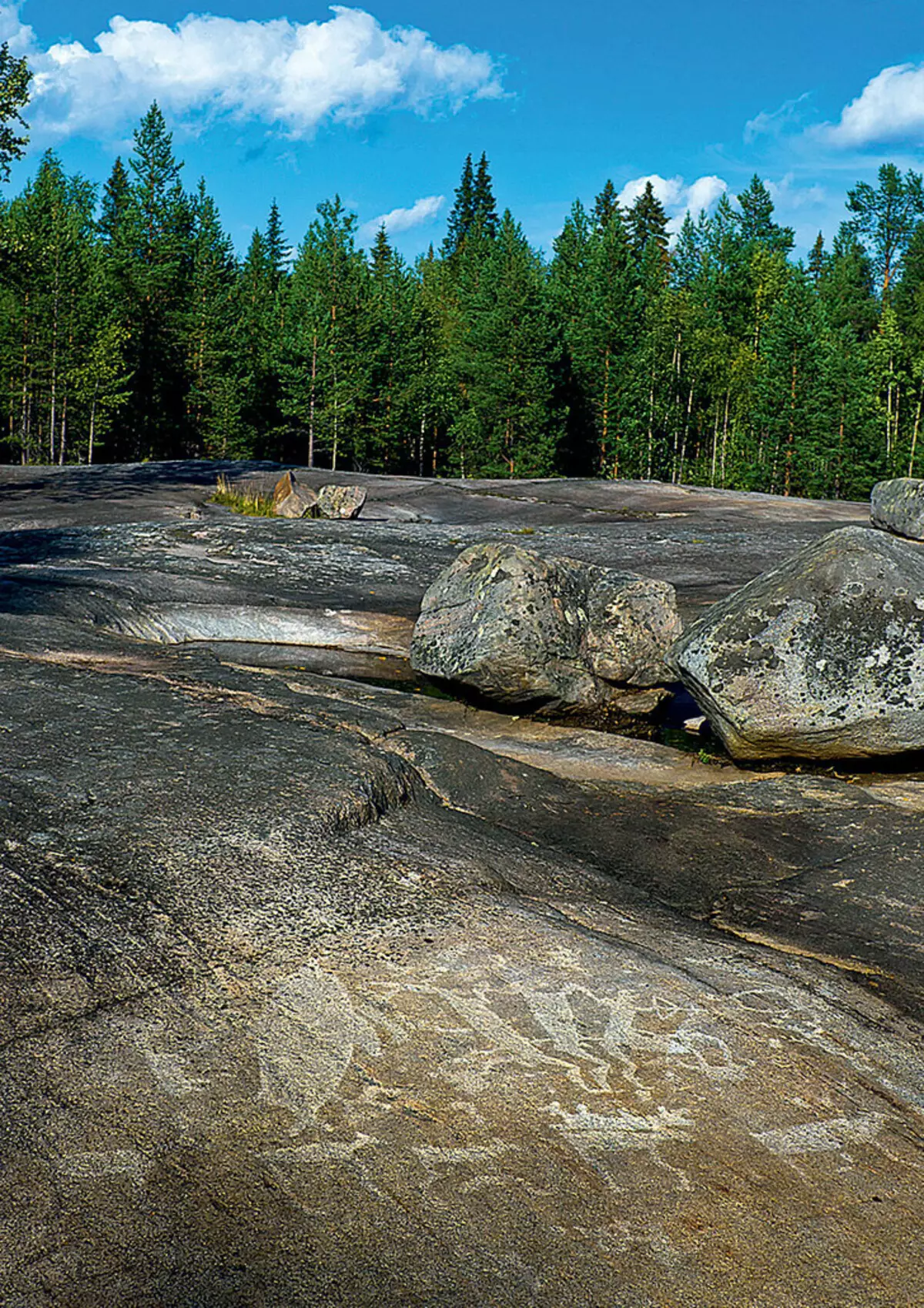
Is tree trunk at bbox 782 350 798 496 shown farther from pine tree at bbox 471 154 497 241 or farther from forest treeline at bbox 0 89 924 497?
pine tree at bbox 471 154 497 241

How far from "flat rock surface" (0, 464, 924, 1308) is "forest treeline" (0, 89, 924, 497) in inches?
1422

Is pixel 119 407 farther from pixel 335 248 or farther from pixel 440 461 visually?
pixel 440 461

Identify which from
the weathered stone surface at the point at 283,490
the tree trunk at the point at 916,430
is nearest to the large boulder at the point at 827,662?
the weathered stone surface at the point at 283,490

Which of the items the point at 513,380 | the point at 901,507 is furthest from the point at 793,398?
the point at 901,507

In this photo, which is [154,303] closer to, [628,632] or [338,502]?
[338,502]

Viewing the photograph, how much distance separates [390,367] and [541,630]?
40.2 meters

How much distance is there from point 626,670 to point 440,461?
147 ft

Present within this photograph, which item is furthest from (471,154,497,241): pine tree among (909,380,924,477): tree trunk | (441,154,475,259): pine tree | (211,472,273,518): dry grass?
(211,472,273,518): dry grass

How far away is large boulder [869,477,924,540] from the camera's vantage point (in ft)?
57.8

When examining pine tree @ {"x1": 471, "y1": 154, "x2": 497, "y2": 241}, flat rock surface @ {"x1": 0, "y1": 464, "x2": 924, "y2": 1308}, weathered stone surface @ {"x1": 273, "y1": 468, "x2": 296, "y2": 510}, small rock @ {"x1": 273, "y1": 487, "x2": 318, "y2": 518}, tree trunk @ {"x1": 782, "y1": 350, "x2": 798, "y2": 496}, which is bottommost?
flat rock surface @ {"x1": 0, "y1": 464, "x2": 924, "y2": 1308}

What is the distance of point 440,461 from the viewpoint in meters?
53.2

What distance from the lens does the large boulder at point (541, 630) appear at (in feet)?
29.5

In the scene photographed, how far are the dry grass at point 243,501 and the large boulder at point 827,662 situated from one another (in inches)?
453

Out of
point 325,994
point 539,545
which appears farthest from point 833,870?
point 539,545
